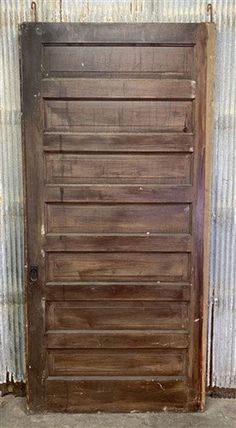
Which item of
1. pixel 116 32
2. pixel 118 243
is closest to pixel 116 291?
pixel 118 243

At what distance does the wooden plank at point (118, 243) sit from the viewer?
2.78 metres

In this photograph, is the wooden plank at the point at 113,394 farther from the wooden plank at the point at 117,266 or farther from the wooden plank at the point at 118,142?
the wooden plank at the point at 118,142

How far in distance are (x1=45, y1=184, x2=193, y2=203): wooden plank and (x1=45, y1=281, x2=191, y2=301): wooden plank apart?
46 centimetres

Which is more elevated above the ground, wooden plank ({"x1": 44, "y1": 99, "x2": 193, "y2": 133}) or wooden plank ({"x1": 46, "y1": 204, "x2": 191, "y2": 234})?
wooden plank ({"x1": 44, "y1": 99, "x2": 193, "y2": 133})

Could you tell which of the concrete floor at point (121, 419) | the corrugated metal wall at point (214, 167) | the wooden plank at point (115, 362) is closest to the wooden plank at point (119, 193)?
the corrugated metal wall at point (214, 167)

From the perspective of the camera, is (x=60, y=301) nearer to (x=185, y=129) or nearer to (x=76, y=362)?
(x=76, y=362)

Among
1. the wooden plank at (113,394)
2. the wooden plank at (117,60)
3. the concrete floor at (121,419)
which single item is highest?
the wooden plank at (117,60)

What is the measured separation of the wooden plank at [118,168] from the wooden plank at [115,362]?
0.96 meters

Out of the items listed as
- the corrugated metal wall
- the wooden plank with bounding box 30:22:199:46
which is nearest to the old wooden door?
the wooden plank with bounding box 30:22:199:46

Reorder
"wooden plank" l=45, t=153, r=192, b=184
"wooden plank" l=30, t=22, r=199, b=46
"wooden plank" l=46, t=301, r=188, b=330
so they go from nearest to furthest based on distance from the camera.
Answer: "wooden plank" l=30, t=22, r=199, b=46, "wooden plank" l=45, t=153, r=192, b=184, "wooden plank" l=46, t=301, r=188, b=330

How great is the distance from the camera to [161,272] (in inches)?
111

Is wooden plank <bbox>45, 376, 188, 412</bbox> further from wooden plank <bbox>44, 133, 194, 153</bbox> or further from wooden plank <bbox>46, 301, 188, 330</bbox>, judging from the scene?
wooden plank <bbox>44, 133, 194, 153</bbox>

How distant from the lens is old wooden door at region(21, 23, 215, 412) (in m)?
2.65

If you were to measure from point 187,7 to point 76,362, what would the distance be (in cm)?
202
